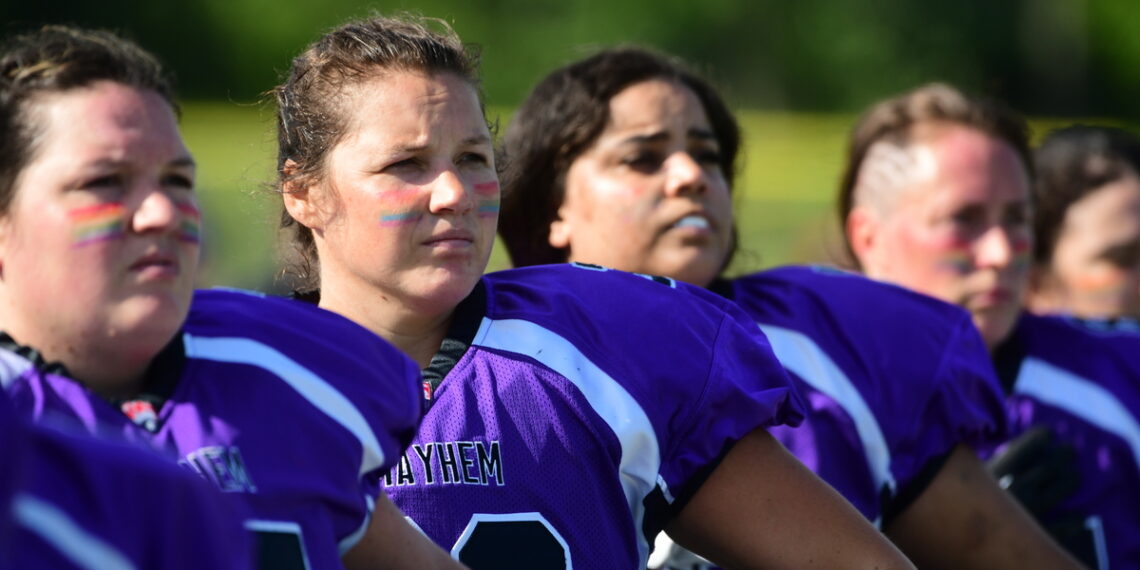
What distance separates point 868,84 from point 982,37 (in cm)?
134

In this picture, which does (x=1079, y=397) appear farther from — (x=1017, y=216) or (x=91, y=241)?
(x=91, y=241)

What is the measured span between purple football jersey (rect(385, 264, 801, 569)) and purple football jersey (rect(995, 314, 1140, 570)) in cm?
115

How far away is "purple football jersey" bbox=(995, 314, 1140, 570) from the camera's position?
2.81m

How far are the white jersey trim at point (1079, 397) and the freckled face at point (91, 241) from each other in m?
1.94

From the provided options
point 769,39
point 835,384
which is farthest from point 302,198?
point 769,39

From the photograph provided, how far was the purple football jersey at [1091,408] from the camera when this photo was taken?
2.81 metres

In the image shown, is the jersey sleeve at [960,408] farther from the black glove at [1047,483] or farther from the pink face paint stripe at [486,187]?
the pink face paint stripe at [486,187]

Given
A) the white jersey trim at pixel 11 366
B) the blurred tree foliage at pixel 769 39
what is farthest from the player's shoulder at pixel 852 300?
the blurred tree foliage at pixel 769 39

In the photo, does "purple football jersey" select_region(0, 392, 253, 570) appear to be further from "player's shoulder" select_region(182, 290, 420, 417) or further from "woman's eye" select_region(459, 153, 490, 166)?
"woman's eye" select_region(459, 153, 490, 166)

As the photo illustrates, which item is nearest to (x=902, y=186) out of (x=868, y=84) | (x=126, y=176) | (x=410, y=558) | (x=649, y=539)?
(x=649, y=539)

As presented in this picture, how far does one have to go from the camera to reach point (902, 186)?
9.82 ft

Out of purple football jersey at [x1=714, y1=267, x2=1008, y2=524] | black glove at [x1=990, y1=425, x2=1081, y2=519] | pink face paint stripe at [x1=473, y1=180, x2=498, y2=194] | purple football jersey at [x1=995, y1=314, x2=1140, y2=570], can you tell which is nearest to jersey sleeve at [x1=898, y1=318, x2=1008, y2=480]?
purple football jersey at [x1=714, y1=267, x2=1008, y2=524]

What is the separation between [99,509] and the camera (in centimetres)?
95

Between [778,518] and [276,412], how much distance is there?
Answer: 0.67m
